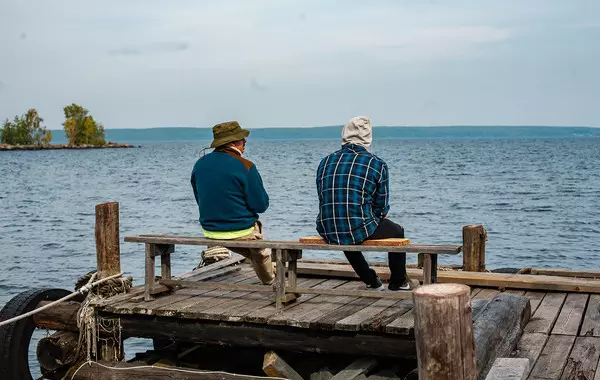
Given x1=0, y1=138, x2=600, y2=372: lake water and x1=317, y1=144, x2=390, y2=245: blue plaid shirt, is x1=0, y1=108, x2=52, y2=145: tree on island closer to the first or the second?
x1=0, y1=138, x2=600, y2=372: lake water

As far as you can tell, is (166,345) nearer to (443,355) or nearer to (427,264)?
(427,264)

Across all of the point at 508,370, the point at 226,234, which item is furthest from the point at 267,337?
the point at 508,370

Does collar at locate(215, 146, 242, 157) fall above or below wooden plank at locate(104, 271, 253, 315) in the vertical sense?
above

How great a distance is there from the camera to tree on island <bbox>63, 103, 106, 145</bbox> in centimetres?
A: 17588

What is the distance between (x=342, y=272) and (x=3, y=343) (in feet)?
13.1

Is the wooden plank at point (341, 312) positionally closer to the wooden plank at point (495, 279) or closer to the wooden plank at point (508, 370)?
the wooden plank at point (495, 279)

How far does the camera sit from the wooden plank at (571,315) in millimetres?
7918

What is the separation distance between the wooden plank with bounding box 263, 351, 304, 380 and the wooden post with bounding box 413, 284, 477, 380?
328 cm

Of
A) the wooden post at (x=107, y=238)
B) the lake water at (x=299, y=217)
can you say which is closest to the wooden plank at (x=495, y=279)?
the wooden post at (x=107, y=238)

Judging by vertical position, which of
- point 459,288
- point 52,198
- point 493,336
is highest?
point 459,288

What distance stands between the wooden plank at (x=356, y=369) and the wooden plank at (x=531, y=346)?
53.5 inches

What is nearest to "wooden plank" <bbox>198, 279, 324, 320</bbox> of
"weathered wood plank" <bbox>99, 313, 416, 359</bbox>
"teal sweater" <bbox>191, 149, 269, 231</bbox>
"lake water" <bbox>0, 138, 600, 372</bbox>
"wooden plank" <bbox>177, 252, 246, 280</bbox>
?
"weathered wood plank" <bbox>99, 313, 416, 359</bbox>

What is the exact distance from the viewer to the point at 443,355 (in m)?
4.92

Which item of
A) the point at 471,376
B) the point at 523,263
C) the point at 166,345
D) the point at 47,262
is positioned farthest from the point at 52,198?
→ the point at 471,376
